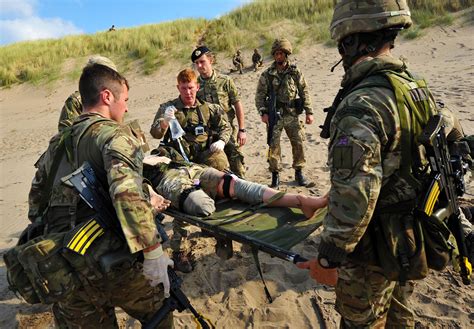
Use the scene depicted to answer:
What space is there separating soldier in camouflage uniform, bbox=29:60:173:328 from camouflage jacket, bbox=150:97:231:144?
168 centimetres

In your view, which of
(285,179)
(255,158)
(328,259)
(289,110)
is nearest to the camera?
(328,259)

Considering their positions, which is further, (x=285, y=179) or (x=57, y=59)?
(x=57, y=59)

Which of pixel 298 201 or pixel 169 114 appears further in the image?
pixel 169 114

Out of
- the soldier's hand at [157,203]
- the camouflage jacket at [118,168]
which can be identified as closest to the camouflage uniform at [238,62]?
the soldier's hand at [157,203]

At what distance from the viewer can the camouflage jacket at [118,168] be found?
1.92 metres

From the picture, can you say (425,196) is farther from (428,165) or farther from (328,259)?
(328,259)

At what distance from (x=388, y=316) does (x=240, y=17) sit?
19.3 meters

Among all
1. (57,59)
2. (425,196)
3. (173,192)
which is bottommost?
(173,192)

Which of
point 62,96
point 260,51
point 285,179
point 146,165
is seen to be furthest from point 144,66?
point 146,165

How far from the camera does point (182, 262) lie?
386 centimetres

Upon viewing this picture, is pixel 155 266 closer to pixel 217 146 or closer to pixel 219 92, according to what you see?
pixel 217 146

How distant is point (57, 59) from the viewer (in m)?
19.2

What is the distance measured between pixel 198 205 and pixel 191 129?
131cm

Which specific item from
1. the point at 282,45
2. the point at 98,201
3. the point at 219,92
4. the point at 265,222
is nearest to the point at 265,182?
the point at 219,92
